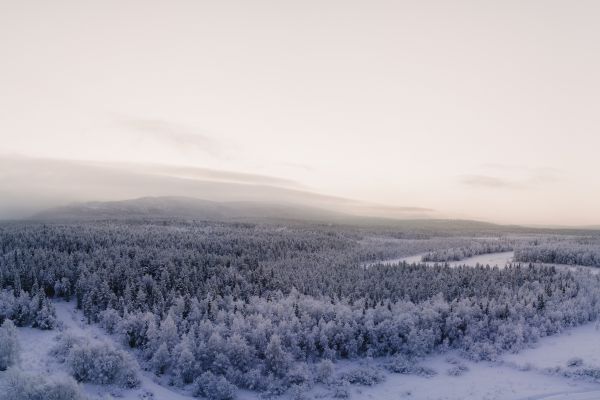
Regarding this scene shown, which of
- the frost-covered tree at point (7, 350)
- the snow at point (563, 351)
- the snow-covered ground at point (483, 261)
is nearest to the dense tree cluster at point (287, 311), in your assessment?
the snow at point (563, 351)

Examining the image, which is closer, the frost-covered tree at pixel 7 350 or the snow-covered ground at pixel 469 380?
the frost-covered tree at pixel 7 350

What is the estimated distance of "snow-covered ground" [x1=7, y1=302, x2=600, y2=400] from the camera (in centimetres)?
1230

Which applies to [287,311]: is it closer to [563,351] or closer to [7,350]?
[7,350]

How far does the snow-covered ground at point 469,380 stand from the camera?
40.4 feet

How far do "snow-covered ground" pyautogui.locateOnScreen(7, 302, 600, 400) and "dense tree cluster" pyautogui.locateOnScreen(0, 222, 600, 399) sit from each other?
593mm

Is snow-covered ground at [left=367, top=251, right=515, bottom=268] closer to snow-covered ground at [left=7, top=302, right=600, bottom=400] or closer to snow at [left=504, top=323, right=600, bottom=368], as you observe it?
snow at [left=504, top=323, right=600, bottom=368]

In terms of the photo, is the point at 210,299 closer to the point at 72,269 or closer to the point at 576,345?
the point at 72,269

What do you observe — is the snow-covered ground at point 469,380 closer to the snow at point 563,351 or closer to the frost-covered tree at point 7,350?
the snow at point 563,351

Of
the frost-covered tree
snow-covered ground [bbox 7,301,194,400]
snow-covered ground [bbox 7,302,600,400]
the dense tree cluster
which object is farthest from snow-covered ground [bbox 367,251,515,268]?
the frost-covered tree

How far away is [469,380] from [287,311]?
7.76 meters

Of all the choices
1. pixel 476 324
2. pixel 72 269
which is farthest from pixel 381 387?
pixel 72 269

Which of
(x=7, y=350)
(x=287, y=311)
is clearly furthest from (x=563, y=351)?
(x=7, y=350)

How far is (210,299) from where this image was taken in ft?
65.4

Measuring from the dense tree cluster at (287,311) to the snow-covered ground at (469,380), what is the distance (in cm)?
59
